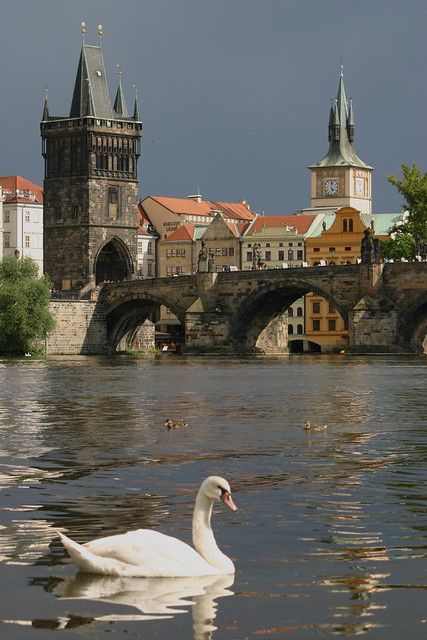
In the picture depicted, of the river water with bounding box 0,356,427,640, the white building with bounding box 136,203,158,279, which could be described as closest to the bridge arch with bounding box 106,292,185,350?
the white building with bounding box 136,203,158,279

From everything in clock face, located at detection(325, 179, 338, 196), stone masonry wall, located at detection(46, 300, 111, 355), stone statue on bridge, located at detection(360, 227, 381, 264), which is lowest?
stone masonry wall, located at detection(46, 300, 111, 355)

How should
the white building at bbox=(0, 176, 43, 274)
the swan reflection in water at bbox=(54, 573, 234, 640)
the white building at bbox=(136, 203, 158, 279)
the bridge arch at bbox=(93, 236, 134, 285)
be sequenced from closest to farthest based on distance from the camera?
the swan reflection in water at bbox=(54, 573, 234, 640)
the bridge arch at bbox=(93, 236, 134, 285)
the white building at bbox=(0, 176, 43, 274)
the white building at bbox=(136, 203, 158, 279)

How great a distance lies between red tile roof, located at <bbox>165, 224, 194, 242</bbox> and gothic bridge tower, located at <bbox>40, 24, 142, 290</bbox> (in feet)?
64.2

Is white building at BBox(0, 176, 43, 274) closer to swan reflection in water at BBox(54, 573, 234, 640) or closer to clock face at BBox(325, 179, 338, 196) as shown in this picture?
clock face at BBox(325, 179, 338, 196)

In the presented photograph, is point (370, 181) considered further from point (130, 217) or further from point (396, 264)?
point (396, 264)

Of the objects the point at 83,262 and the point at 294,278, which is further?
the point at 83,262

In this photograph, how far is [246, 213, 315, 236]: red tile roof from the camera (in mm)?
154500

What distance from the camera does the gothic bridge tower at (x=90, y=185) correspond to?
138375 mm

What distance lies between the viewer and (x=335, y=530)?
719 inches

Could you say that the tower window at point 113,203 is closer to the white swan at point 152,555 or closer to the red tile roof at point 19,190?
the red tile roof at point 19,190

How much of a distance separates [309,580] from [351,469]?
10.2 meters

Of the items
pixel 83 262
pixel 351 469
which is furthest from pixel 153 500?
pixel 83 262

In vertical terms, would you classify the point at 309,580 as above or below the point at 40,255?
below

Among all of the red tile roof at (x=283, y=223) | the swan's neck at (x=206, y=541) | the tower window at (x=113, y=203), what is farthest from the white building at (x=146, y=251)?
the swan's neck at (x=206, y=541)
